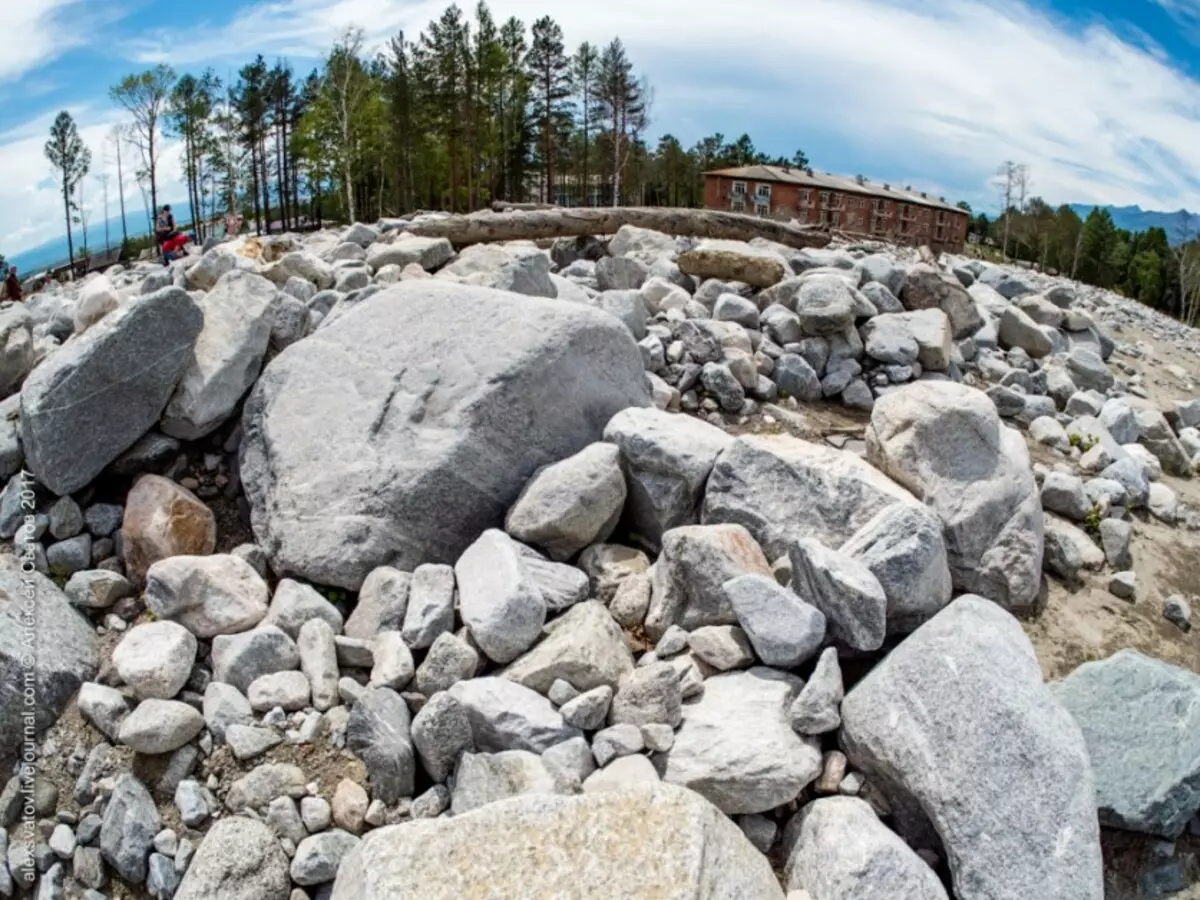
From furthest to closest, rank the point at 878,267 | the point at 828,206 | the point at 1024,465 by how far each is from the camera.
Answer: the point at 828,206 < the point at 878,267 < the point at 1024,465

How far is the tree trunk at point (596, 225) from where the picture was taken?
39.9ft

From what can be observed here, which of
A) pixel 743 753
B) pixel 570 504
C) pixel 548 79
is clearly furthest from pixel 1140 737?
pixel 548 79

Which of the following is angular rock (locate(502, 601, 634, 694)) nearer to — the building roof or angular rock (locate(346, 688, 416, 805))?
angular rock (locate(346, 688, 416, 805))

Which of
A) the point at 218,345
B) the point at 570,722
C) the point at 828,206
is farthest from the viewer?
the point at 828,206

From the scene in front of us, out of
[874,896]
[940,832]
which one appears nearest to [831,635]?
[940,832]

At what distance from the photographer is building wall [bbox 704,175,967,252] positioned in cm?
5053

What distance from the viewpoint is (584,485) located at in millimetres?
4777

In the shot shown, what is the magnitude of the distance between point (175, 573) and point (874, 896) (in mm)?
3760

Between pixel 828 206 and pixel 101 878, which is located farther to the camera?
pixel 828 206

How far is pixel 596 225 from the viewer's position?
12.6 meters

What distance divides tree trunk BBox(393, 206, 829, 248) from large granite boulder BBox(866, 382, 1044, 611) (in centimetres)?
816

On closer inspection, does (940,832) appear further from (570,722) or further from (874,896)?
(570,722)

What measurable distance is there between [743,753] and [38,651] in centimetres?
354

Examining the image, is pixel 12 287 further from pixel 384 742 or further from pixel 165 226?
pixel 384 742
